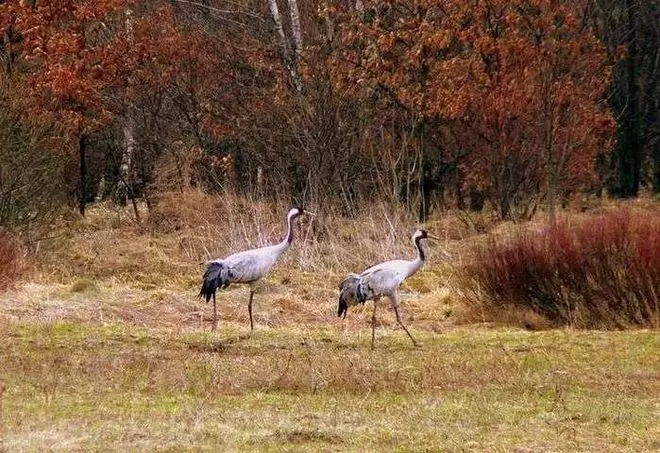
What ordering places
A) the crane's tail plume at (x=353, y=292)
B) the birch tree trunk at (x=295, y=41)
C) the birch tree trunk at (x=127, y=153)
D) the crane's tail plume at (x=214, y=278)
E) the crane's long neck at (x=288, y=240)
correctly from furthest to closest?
the birch tree trunk at (x=127, y=153) < the birch tree trunk at (x=295, y=41) < the crane's long neck at (x=288, y=240) < the crane's tail plume at (x=214, y=278) < the crane's tail plume at (x=353, y=292)

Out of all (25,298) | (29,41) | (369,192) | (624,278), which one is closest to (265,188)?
(369,192)

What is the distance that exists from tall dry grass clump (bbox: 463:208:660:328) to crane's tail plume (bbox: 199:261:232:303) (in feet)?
11.8

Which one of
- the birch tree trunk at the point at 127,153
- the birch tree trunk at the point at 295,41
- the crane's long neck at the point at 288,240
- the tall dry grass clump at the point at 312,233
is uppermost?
the birch tree trunk at the point at 295,41

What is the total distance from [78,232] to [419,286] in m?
10.1

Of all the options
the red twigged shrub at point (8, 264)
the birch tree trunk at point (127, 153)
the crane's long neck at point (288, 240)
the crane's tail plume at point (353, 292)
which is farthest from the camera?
→ the birch tree trunk at point (127, 153)

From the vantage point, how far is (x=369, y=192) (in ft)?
82.3

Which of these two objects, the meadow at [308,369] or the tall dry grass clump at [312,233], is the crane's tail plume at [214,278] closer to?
the meadow at [308,369]

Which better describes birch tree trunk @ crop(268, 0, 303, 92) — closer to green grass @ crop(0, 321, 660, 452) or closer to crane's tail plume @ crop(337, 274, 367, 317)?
green grass @ crop(0, 321, 660, 452)

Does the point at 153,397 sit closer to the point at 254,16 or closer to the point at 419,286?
the point at 419,286

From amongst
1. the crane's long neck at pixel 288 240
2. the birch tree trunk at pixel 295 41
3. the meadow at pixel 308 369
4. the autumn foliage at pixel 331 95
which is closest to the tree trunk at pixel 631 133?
the autumn foliage at pixel 331 95

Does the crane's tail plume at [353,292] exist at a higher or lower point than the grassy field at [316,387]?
higher

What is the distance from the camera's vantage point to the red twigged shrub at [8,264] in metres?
17.0

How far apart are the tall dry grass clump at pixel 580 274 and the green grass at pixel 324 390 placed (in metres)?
0.99

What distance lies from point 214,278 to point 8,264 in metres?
4.46
